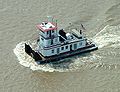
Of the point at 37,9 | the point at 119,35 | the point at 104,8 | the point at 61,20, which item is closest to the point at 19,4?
the point at 37,9

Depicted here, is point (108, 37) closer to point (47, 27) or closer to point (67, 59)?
point (67, 59)

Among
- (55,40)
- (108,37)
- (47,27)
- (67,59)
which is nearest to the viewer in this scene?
(47,27)

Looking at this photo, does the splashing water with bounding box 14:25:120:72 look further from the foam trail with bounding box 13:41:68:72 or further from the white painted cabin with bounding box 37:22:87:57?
the white painted cabin with bounding box 37:22:87:57

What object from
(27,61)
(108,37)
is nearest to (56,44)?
(27,61)

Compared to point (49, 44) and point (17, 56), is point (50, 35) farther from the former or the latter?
point (17, 56)

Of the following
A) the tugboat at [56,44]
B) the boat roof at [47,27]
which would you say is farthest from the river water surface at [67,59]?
the boat roof at [47,27]

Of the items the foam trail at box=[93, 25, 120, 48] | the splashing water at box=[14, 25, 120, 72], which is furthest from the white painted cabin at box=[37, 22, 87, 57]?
the foam trail at box=[93, 25, 120, 48]

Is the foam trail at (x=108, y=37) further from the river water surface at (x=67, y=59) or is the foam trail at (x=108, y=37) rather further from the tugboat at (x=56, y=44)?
the tugboat at (x=56, y=44)
